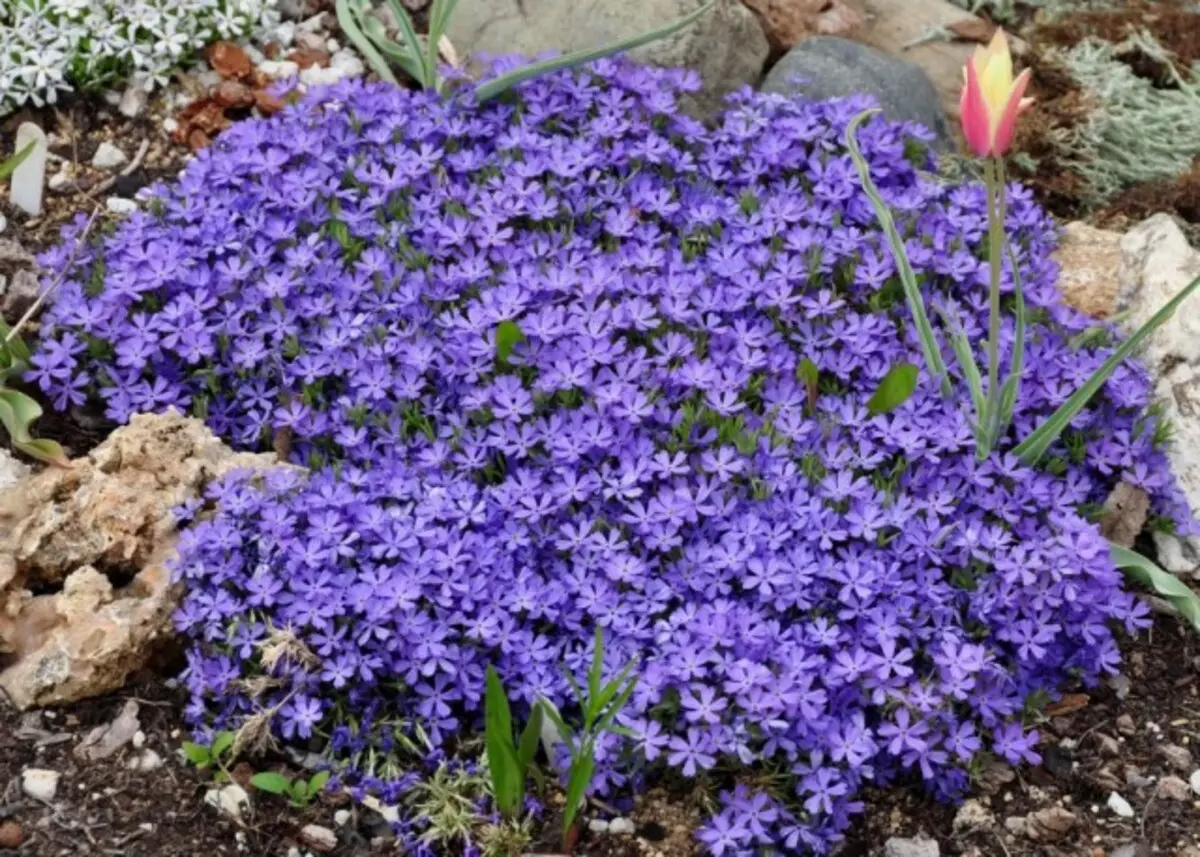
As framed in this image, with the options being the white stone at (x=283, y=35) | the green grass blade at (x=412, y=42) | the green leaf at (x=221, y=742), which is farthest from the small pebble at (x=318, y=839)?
the white stone at (x=283, y=35)

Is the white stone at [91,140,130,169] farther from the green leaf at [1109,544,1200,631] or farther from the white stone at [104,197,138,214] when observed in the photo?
the green leaf at [1109,544,1200,631]

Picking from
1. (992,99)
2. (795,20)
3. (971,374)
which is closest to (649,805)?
(971,374)

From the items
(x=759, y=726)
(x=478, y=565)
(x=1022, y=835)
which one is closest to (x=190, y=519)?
(x=478, y=565)

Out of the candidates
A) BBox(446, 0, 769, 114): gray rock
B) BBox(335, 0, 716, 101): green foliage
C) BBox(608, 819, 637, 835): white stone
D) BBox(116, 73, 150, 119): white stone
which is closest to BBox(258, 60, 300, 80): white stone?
BBox(335, 0, 716, 101): green foliage

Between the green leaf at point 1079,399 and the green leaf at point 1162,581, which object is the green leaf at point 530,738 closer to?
the green leaf at point 1079,399

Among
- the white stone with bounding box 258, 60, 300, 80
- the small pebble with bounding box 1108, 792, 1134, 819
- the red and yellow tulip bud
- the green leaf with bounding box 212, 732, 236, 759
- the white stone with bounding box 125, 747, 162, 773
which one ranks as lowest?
the small pebble with bounding box 1108, 792, 1134, 819

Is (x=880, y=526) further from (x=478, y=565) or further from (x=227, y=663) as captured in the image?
(x=227, y=663)

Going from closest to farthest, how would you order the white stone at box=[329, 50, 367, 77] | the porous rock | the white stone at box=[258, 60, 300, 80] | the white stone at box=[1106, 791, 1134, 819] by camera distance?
the white stone at box=[1106, 791, 1134, 819], the porous rock, the white stone at box=[258, 60, 300, 80], the white stone at box=[329, 50, 367, 77]

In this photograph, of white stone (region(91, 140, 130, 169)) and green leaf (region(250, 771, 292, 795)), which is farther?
white stone (region(91, 140, 130, 169))
